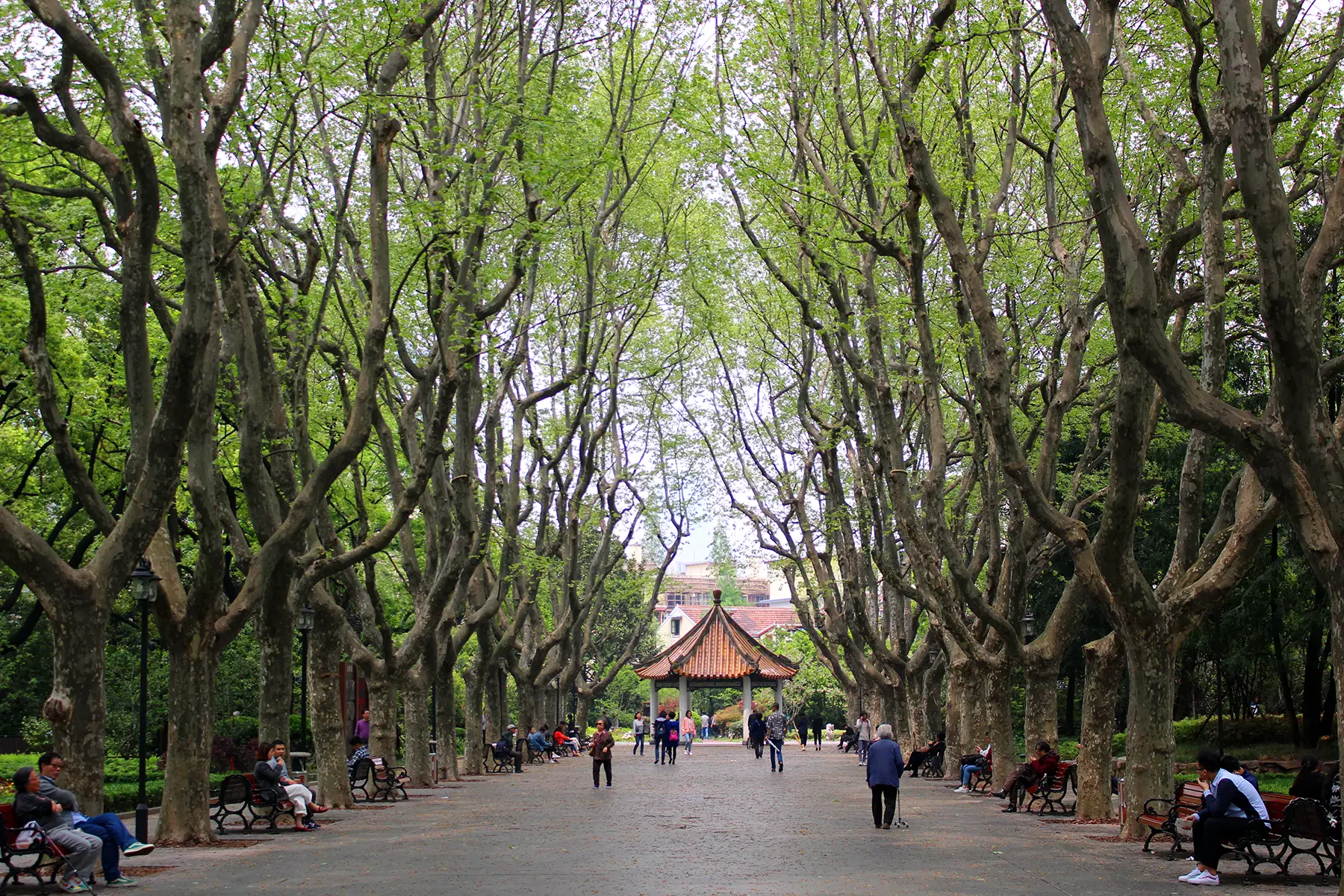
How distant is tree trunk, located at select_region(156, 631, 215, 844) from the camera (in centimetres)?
1297

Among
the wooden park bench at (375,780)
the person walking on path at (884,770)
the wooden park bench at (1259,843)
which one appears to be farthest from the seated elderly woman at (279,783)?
the wooden park bench at (1259,843)

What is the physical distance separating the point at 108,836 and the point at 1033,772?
11.9 meters

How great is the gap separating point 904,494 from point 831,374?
46.7 ft

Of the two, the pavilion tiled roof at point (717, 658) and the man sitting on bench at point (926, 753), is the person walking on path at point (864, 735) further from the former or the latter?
the pavilion tiled roof at point (717, 658)

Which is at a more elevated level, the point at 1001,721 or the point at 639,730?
the point at 1001,721

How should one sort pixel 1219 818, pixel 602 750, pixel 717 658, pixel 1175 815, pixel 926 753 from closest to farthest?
pixel 1219 818 < pixel 1175 815 < pixel 602 750 < pixel 926 753 < pixel 717 658

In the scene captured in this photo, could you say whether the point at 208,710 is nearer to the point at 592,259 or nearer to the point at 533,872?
the point at 533,872

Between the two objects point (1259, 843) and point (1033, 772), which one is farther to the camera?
point (1033, 772)

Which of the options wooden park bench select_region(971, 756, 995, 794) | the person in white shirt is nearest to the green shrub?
the person in white shirt

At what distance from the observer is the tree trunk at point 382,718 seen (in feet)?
68.7

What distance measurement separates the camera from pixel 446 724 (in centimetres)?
2580

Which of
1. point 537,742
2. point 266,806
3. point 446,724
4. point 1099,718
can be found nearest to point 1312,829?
point 1099,718

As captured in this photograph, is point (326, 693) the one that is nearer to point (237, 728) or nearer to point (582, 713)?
point (237, 728)

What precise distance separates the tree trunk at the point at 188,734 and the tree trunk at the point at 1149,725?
31.7 feet
